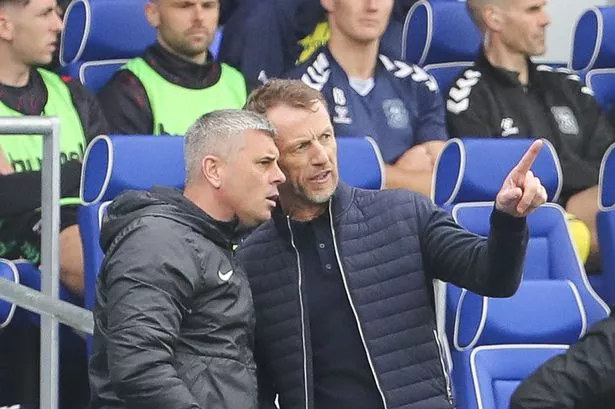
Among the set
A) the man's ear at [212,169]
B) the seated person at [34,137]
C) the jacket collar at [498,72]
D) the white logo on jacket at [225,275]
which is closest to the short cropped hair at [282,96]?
the man's ear at [212,169]

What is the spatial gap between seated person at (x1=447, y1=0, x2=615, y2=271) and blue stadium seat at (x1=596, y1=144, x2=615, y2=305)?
1.86 feet

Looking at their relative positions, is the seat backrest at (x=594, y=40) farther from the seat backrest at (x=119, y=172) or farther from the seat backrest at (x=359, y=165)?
the seat backrest at (x=119, y=172)

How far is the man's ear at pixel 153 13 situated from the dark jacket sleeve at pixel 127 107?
0.24 meters

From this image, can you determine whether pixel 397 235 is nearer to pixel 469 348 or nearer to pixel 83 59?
pixel 469 348

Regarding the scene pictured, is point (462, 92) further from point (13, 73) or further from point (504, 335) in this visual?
point (504, 335)

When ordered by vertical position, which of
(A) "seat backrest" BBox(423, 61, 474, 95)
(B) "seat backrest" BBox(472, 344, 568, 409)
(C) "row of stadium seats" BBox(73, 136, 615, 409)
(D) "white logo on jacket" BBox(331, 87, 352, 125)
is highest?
(A) "seat backrest" BBox(423, 61, 474, 95)

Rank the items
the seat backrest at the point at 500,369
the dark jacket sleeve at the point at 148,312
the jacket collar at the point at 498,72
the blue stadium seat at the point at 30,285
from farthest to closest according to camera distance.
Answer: the jacket collar at the point at 498,72 < the blue stadium seat at the point at 30,285 < the seat backrest at the point at 500,369 < the dark jacket sleeve at the point at 148,312

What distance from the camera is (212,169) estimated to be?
11.2ft

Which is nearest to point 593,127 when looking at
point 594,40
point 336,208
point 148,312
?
point 594,40

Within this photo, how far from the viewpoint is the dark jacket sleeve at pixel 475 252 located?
11.1ft

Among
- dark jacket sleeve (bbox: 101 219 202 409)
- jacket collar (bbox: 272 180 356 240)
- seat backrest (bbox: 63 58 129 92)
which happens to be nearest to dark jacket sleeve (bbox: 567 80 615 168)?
seat backrest (bbox: 63 58 129 92)

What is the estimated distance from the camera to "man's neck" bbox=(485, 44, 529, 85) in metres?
6.34

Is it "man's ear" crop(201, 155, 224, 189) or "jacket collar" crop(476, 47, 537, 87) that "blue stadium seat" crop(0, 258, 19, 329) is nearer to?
"man's ear" crop(201, 155, 224, 189)

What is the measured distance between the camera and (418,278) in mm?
3570
